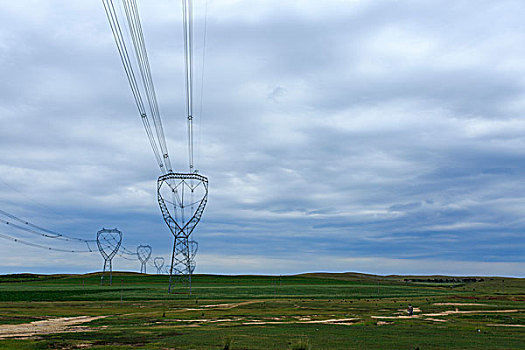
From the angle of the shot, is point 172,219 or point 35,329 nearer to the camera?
point 35,329

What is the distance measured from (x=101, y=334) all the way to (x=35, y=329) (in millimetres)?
9008

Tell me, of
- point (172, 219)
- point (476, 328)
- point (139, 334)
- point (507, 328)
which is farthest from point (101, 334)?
point (172, 219)

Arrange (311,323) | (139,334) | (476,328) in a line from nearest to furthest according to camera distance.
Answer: (139,334) < (476,328) < (311,323)

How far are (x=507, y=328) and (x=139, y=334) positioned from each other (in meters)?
31.7

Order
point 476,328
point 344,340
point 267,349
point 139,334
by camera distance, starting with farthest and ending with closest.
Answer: point 476,328, point 139,334, point 344,340, point 267,349

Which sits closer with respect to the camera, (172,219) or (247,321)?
(247,321)

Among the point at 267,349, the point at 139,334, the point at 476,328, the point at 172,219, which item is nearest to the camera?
the point at 267,349

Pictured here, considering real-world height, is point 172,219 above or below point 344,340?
above

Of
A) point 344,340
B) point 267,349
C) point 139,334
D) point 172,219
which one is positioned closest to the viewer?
point 267,349

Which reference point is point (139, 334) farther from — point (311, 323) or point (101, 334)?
point (311, 323)

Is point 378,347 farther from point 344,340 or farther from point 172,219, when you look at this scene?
point 172,219

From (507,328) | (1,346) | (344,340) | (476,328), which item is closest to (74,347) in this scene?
(1,346)

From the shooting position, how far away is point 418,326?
155 feet

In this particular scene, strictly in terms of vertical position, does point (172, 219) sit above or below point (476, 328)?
above
